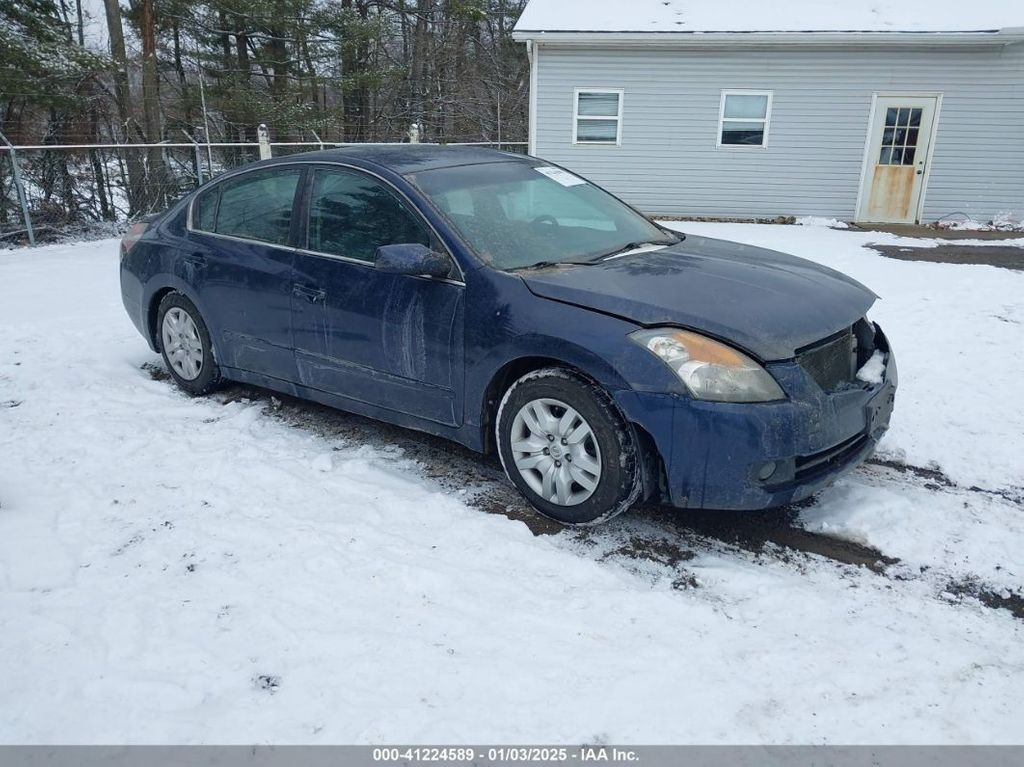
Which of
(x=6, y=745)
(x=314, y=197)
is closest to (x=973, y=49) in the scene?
(x=314, y=197)

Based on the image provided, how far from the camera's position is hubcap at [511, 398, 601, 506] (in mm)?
3256

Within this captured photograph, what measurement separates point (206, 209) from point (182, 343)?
2.90 feet

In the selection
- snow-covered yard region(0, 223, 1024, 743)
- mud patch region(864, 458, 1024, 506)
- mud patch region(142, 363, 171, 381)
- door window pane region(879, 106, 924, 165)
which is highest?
door window pane region(879, 106, 924, 165)

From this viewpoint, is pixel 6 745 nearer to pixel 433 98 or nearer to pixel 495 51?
pixel 433 98

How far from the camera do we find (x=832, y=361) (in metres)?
3.34

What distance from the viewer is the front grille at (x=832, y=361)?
319 centimetres

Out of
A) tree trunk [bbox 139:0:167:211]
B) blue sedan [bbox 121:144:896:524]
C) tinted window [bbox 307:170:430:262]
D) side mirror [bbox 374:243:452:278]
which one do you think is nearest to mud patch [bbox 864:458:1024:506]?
blue sedan [bbox 121:144:896:524]

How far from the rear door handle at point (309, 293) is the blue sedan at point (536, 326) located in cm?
1

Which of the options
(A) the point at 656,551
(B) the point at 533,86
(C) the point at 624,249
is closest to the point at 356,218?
(C) the point at 624,249

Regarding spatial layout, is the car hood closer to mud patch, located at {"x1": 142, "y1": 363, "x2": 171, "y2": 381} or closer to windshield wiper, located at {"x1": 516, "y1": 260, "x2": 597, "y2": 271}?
windshield wiper, located at {"x1": 516, "y1": 260, "x2": 597, "y2": 271}

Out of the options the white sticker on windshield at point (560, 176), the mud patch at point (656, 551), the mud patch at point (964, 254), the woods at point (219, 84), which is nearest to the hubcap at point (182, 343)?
the white sticker on windshield at point (560, 176)

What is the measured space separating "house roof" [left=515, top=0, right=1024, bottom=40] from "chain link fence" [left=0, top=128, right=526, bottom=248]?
5847mm

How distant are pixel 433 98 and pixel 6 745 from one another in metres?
24.2

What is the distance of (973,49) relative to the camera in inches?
539
